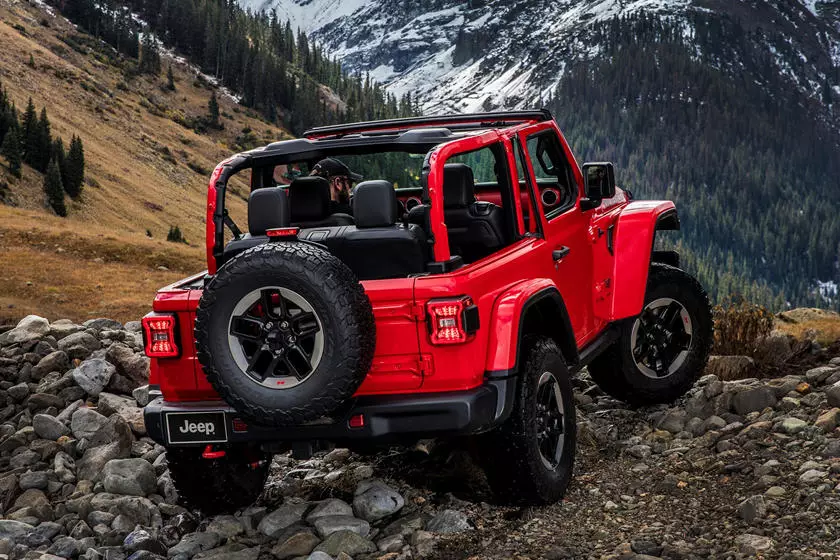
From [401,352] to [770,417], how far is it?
313 centimetres

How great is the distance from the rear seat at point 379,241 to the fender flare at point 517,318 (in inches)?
18.4

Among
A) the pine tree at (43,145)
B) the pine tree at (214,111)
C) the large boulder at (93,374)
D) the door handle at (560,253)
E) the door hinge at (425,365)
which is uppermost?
the pine tree at (214,111)

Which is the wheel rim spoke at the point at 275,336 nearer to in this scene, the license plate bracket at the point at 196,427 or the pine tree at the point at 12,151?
the license plate bracket at the point at 196,427

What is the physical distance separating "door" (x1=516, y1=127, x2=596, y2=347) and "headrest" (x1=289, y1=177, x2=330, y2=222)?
1227 millimetres

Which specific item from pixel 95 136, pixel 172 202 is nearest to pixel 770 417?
pixel 172 202

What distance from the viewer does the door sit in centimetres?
591

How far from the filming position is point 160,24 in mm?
137875

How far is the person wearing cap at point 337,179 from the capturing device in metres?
6.16

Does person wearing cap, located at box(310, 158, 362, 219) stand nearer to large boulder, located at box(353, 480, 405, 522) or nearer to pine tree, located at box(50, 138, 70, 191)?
large boulder, located at box(353, 480, 405, 522)

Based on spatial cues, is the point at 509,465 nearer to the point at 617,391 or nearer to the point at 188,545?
the point at 188,545

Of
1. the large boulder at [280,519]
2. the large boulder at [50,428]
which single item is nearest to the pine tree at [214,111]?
the large boulder at [50,428]

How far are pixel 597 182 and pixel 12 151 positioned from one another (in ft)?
178

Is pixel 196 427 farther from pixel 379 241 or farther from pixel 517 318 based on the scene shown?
pixel 517 318

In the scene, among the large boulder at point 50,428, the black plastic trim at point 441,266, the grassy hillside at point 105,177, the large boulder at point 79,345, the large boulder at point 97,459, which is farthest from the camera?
the grassy hillside at point 105,177
